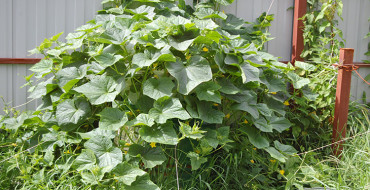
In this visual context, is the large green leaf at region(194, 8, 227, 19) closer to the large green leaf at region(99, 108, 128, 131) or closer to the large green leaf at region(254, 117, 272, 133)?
the large green leaf at region(254, 117, 272, 133)

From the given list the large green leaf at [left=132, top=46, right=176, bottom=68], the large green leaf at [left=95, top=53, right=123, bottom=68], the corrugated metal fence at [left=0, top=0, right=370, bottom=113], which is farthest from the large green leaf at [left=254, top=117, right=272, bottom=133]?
the corrugated metal fence at [left=0, top=0, right=370, bottom=113]

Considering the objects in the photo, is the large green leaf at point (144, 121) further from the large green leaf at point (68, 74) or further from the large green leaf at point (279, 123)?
the large green leaf at point (279, 123)

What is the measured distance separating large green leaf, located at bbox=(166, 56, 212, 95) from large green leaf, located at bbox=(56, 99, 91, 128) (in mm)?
634

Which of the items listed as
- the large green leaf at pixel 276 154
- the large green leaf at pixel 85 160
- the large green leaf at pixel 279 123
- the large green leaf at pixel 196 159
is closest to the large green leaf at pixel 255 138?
the large green leaf at pixel 276 154

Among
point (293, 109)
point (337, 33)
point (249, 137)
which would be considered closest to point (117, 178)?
point (249, 137)

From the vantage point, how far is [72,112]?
2.63 meters

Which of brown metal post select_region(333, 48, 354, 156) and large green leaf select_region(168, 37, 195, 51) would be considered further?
brown metal post select_region(333, 48, 354, 156)

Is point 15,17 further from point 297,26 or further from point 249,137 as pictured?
point 297,26

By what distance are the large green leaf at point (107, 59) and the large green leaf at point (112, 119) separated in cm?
27

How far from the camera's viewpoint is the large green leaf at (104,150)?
227 centimetres

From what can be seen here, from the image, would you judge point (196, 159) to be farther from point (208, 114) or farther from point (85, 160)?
point (85, 160)

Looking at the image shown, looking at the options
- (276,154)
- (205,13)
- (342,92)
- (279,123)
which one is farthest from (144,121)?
(342,92)

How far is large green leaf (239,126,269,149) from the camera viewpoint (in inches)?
106

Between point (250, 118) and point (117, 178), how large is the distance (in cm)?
104
